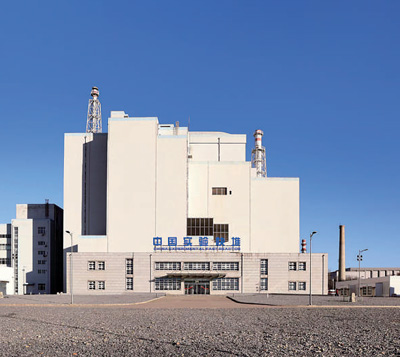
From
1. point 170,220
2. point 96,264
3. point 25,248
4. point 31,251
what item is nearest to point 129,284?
point 96,264

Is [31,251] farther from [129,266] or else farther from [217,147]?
[217,147]

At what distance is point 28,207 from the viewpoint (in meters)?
101

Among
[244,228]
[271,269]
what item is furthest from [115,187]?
[271,269]

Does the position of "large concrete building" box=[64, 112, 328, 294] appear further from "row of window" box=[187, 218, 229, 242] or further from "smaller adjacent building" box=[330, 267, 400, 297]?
"smaller adjacent building" box=[330, 267, 400, 297]

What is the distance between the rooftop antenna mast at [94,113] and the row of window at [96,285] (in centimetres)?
3342

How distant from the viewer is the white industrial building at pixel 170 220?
76688 millimetres

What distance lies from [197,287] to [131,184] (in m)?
20.2

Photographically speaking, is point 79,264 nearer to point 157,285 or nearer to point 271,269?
point 157,285

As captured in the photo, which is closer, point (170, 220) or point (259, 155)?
point (170, 220)

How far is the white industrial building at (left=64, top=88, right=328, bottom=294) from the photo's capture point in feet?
252

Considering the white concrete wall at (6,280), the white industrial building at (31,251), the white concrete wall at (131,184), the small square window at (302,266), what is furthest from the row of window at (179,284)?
the white concrete wall at (6,280)

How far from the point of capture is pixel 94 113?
318 feet

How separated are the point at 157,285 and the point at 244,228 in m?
18.5

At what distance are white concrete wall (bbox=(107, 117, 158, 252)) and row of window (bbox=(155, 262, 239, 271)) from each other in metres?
4.26
